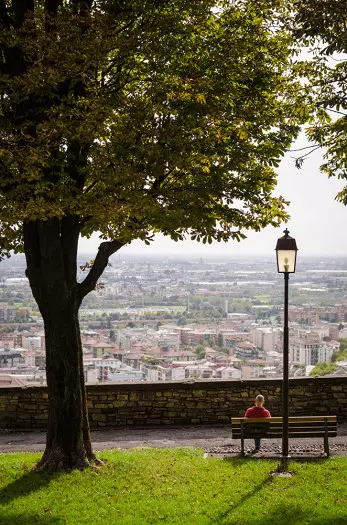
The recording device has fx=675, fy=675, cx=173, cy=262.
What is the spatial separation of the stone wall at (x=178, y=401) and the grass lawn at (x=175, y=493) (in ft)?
→ 12.5

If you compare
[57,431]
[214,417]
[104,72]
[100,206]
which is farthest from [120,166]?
[214,417]

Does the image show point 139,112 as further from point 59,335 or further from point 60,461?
point 60,461

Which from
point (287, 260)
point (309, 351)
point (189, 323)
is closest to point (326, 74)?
point (287, 260)

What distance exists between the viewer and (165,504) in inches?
372

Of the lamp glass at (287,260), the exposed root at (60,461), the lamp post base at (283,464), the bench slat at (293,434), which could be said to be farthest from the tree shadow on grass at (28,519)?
the lamp glass at (287,260)

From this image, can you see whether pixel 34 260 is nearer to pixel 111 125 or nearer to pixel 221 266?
pixel 111 125

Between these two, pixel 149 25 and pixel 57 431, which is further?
→ pixel 57 431

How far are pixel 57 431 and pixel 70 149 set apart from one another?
4.89 meters

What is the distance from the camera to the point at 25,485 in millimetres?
10602

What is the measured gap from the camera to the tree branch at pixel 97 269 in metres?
12.2

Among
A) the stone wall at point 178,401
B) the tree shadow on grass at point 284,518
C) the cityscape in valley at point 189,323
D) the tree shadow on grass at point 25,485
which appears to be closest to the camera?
the tree shadow on grass at point 284,518

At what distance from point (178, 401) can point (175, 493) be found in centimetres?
642

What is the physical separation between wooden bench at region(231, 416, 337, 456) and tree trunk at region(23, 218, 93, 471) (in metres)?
2.98

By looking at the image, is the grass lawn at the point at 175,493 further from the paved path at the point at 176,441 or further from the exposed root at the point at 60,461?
the paved path at the point at 176,441
